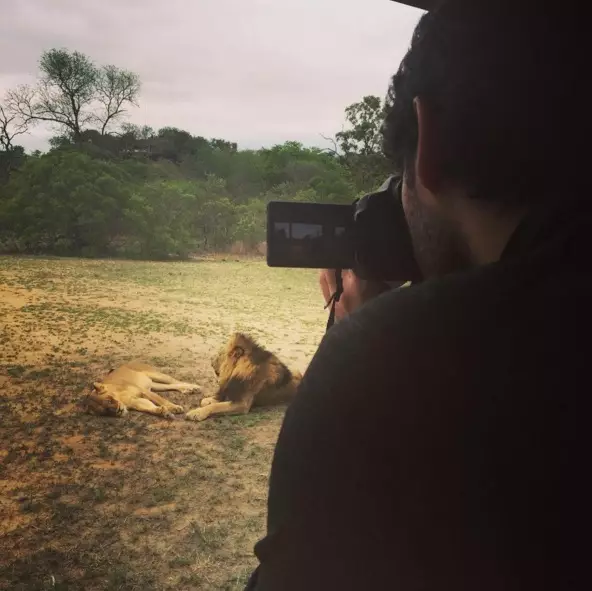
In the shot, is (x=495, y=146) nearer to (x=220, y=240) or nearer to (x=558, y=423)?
(x=558, y=423)

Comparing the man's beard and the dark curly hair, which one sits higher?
the dark curly hair

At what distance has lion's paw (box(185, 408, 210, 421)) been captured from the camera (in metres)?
2.86

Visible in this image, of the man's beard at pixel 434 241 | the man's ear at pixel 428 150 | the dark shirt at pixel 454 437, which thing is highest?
the man's ear at pixel 428 150

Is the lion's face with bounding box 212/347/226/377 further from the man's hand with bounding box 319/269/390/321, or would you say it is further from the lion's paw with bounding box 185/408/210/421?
the man's hand with bounding box 319/269/390/321

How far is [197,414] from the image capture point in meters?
2.89

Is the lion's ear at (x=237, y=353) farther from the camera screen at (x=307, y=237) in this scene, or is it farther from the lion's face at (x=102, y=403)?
the camera screen at (x=307, y=237)

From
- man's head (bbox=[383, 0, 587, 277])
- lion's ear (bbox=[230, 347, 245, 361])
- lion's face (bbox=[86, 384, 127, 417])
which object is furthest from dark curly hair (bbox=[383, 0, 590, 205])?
lion's ear (bbox=[230, 347, 245, 361])

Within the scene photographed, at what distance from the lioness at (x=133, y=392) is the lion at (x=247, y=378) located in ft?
0.68

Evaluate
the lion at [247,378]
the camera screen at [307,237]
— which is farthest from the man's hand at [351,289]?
the lion at [247,378]

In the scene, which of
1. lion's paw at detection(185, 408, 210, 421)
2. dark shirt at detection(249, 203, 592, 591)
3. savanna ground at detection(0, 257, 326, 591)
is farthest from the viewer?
lion's paw at detection(185, 408, 210, 421)

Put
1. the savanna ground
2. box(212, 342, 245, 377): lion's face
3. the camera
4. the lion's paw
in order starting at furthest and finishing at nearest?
box(212, 342, 245, 377): lion's face, the lion's paw, the savanna ground, the camera

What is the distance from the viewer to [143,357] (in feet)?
10.7

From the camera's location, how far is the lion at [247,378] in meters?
3.14

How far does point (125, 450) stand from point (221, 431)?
1.62 feet
